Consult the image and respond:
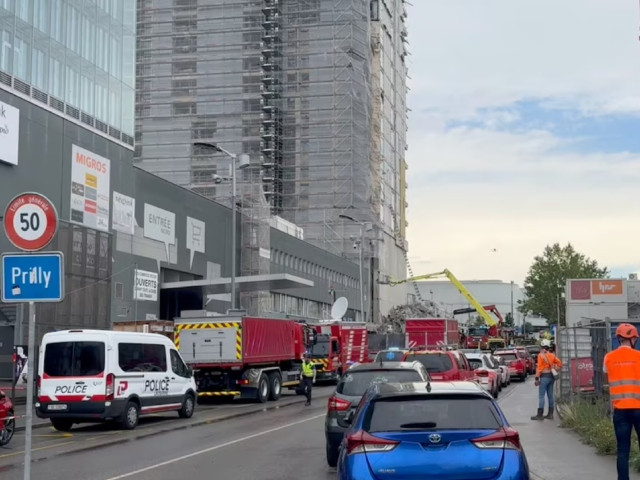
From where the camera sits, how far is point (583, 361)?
21750mm

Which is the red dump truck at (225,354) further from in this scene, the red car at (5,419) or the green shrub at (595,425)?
the red car at (5,419)

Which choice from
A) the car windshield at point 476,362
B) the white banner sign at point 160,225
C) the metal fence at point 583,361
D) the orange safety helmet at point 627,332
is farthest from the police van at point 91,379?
the white banner sign at point 160,225

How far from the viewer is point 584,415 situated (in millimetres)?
17062

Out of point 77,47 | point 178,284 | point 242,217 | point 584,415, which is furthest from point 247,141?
point 584,415

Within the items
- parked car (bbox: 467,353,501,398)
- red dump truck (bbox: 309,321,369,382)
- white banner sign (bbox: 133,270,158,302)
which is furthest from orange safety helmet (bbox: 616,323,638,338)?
white banner sign (bbox: 133,270,158,302)

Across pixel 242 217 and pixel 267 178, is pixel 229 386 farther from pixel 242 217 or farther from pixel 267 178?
pixel 267 178

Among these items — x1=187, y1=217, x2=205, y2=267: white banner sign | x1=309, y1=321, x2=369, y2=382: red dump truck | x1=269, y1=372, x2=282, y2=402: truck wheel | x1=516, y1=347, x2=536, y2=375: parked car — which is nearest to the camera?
x1=269, y1=372, x2=282, y2=402: truck wheel

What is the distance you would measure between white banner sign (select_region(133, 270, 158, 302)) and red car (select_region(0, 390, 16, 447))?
2776 centimetres

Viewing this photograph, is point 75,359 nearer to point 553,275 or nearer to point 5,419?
point 5,419

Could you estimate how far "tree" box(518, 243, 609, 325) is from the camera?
346ft

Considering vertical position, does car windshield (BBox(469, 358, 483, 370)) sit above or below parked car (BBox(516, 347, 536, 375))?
above

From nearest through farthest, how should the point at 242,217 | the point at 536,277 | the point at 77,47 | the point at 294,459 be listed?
the point at 294,459 → the point at 77,47 → the point at 242,217 → the point at 536,277

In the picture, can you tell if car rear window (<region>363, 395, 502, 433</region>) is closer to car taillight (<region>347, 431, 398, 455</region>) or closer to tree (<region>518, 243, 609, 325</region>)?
car taillight (<region>347, 431, 398, 455</region>)

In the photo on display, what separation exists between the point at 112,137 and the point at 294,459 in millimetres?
31889
